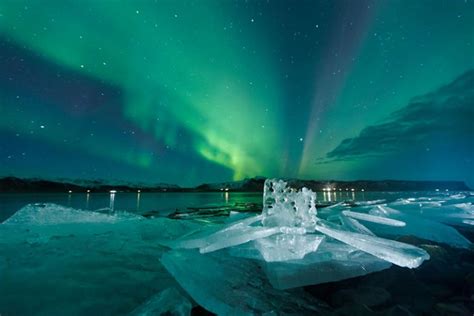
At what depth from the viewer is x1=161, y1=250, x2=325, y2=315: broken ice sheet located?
9.87ft

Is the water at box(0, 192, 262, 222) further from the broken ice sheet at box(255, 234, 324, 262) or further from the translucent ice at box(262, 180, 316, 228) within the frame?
the broken ice sheet at box(255, 234, 324, 262)

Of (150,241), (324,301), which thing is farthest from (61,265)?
(324,301)

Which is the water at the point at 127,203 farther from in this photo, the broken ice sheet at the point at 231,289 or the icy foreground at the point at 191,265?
the broken ice sheet at the point at 231,289

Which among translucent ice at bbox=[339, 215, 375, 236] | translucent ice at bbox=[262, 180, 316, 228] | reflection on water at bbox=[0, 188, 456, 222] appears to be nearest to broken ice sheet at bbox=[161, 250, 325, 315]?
translucent ice at bbox=[262, 180, 316, 228]

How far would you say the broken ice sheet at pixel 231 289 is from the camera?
3.01 metres

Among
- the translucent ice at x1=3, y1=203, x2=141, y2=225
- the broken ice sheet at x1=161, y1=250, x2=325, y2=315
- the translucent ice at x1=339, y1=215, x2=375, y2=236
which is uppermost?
the translucent ice at x1=3, y1=203, x2=141, y2=225

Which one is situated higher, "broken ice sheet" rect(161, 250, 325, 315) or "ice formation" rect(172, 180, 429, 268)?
"ice formation" rect(172, 180, 429, 268)

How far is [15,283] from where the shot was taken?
3.47 m

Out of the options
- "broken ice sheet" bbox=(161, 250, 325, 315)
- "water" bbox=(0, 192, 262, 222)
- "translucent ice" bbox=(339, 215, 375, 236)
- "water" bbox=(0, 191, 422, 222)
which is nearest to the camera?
"broken ice sheet" bbox=(161, 250, 325, 315)

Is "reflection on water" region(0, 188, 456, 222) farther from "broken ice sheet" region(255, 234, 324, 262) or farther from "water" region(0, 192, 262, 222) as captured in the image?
"broken ice sheet" region(255, 234, 324, 262)

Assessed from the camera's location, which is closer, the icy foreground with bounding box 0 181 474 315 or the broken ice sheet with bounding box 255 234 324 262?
the icy foreground with bounding box 0 181 474 315

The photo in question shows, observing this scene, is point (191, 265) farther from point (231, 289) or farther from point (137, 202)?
point (137, 202)

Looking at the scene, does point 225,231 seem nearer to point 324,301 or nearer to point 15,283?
point 324,301

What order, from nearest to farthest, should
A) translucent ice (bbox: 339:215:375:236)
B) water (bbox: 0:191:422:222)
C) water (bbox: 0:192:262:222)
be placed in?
1. translucent ice (bbox: 339:215:375:236)
2. water (bbox: 0:192:262:222)
3. water (bbox: 0:191:422:222)
